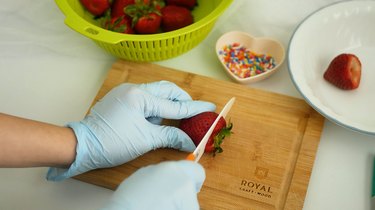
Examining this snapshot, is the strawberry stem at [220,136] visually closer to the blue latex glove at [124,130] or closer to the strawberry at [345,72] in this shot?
the blue latex glove at [124,130]

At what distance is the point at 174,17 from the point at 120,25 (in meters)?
0.13

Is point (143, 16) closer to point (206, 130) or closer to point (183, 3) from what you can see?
point (183, 3)

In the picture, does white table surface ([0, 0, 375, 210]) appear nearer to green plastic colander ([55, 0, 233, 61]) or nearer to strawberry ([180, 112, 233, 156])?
green plastic colander ([55, 0, 233, 61])

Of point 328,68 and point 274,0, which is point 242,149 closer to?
point 328,68

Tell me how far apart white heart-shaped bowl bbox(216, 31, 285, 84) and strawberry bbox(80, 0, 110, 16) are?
30cm

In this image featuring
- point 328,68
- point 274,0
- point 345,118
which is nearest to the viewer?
point 345,118

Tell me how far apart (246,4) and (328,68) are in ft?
0.94

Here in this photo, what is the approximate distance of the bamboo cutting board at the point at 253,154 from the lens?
792mm

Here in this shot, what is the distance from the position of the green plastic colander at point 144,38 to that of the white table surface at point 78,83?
66 mm

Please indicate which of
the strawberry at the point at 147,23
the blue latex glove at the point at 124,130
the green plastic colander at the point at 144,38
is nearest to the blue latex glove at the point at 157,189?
the blue latex glove at the point at 124,130

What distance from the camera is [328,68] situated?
94cm

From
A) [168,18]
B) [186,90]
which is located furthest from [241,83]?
[168,18]

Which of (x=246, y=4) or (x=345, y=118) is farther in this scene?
(x=246, y=4)

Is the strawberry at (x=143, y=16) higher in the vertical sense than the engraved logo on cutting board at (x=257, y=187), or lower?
higher
